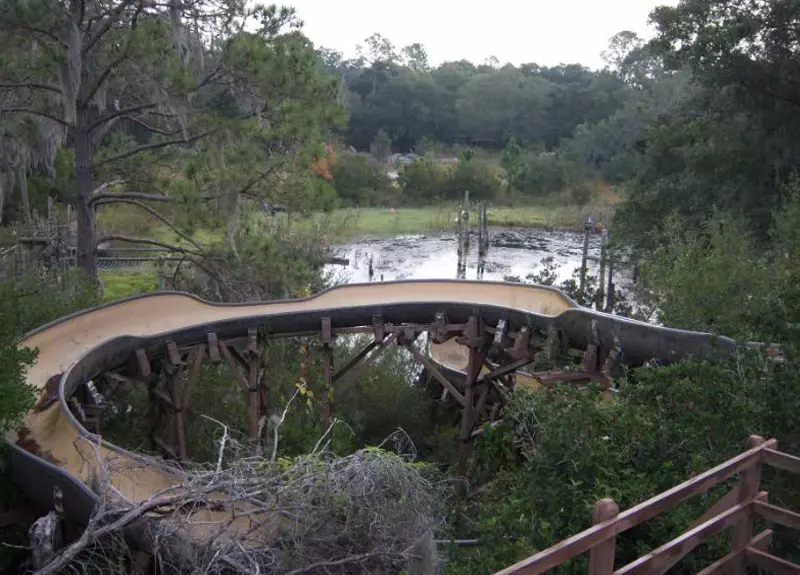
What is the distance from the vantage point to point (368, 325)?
45.2 ft

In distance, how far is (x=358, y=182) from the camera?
50.8 metres

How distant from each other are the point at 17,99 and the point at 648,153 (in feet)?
54.5

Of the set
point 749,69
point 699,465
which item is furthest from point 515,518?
point 749,69

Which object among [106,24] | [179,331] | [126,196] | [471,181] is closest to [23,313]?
[179,331]

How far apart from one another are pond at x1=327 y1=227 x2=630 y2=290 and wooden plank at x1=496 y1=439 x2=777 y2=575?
842 inches

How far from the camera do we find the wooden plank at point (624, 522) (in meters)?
3.40

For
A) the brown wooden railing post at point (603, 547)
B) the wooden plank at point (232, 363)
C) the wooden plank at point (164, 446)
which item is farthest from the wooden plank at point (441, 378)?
the brown wooden railing post at point (603, 547)

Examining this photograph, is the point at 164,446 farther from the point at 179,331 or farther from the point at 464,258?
the point at 464,258

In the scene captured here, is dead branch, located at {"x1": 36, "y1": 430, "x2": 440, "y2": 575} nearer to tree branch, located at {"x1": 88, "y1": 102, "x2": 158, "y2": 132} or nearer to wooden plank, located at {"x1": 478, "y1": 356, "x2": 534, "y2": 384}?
wooden plank, located at {"x1": 478, "y1": 356, "x2": 534, "y2": 384}

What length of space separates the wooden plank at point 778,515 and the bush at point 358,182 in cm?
4426

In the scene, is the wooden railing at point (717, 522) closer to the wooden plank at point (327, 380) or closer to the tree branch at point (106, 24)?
the wooden plank at point (327, 380)

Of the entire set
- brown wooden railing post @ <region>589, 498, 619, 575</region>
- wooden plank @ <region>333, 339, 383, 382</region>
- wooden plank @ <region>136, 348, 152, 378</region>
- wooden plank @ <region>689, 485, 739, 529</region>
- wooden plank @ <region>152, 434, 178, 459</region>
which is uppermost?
brown wooden railing post @ <region>589, 498, 619, 575</region>

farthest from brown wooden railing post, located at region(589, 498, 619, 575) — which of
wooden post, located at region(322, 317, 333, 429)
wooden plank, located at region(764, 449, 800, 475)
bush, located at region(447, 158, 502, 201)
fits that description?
bush, located at region(447, 158, 502, 201)

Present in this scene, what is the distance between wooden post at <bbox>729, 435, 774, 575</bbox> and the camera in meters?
4.76
